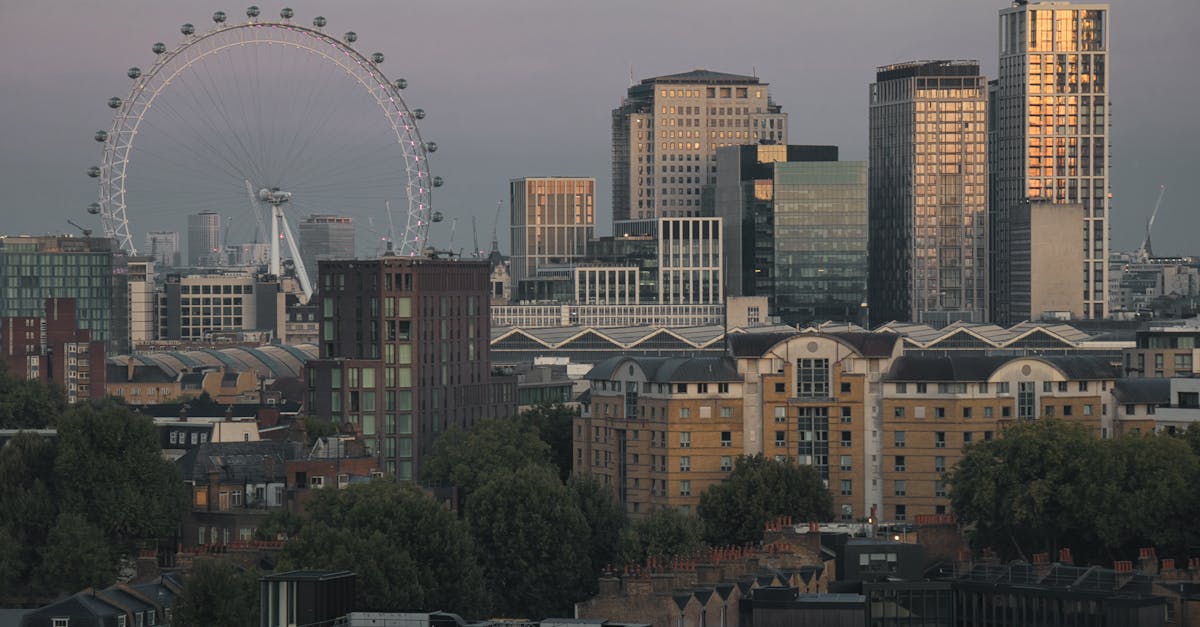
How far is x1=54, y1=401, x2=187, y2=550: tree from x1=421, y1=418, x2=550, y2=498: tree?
20.8m

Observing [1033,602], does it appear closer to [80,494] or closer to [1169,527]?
[1169,527]

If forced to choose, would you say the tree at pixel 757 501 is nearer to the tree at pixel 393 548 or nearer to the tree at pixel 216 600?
the tree at pixel 393 548

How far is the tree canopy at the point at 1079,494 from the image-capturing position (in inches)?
4628

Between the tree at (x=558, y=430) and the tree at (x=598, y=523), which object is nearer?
the tree at (x=598, y=523)

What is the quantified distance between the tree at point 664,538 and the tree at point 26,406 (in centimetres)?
6367

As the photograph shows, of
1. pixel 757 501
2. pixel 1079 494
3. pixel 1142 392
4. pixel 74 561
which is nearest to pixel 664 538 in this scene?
pixel 757 501

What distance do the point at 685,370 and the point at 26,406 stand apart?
54800 millimetres

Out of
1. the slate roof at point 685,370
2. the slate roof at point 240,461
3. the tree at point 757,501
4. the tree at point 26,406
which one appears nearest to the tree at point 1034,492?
the tree at point 757,501

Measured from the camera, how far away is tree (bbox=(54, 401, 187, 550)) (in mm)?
126125

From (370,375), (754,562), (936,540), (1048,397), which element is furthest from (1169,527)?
(370,375)

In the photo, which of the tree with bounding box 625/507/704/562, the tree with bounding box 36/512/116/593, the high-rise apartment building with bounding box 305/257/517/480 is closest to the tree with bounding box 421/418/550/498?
the high-rise apartment building with bounding box 305/257/517/480

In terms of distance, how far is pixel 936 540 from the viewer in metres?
111

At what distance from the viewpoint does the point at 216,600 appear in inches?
3607

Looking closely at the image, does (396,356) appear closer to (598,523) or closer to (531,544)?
(598,523)
